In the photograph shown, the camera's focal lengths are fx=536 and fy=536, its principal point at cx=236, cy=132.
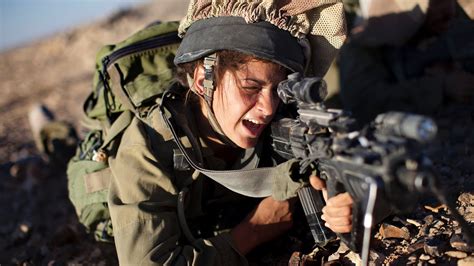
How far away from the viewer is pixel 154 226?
2.98 metres

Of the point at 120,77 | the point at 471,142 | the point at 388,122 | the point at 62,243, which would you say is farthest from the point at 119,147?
the point at 471,142

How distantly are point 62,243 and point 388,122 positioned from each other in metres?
3.38

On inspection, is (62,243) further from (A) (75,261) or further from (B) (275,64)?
(B) (275,64)

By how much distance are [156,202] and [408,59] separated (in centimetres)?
354

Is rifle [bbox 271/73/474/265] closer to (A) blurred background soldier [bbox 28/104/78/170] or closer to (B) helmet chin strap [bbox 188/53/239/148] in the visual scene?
(B) helmet chin strap [bbox 188/53/239/148]

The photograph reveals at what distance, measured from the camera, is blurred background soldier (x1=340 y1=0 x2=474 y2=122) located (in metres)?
5.07

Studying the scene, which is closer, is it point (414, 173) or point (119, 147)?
point (414, 173)

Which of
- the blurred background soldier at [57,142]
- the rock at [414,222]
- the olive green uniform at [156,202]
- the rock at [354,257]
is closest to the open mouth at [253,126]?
the olive green uniform at [156,202]

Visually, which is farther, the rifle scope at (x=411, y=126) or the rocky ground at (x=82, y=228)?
the rocky ground at (x=82, y=228)

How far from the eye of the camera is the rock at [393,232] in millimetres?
3031

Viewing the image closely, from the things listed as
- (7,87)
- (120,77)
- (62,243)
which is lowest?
(7,87)

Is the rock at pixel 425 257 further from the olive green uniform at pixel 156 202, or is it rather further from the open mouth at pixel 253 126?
the open mouth at pixel 253 126

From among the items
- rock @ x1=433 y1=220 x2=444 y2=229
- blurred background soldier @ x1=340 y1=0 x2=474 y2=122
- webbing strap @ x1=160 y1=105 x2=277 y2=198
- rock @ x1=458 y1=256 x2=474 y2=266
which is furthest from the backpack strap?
blurred background soldier @ x1=340 y1=0 x2=474 y2=122

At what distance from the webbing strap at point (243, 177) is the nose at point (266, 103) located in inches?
12.9
